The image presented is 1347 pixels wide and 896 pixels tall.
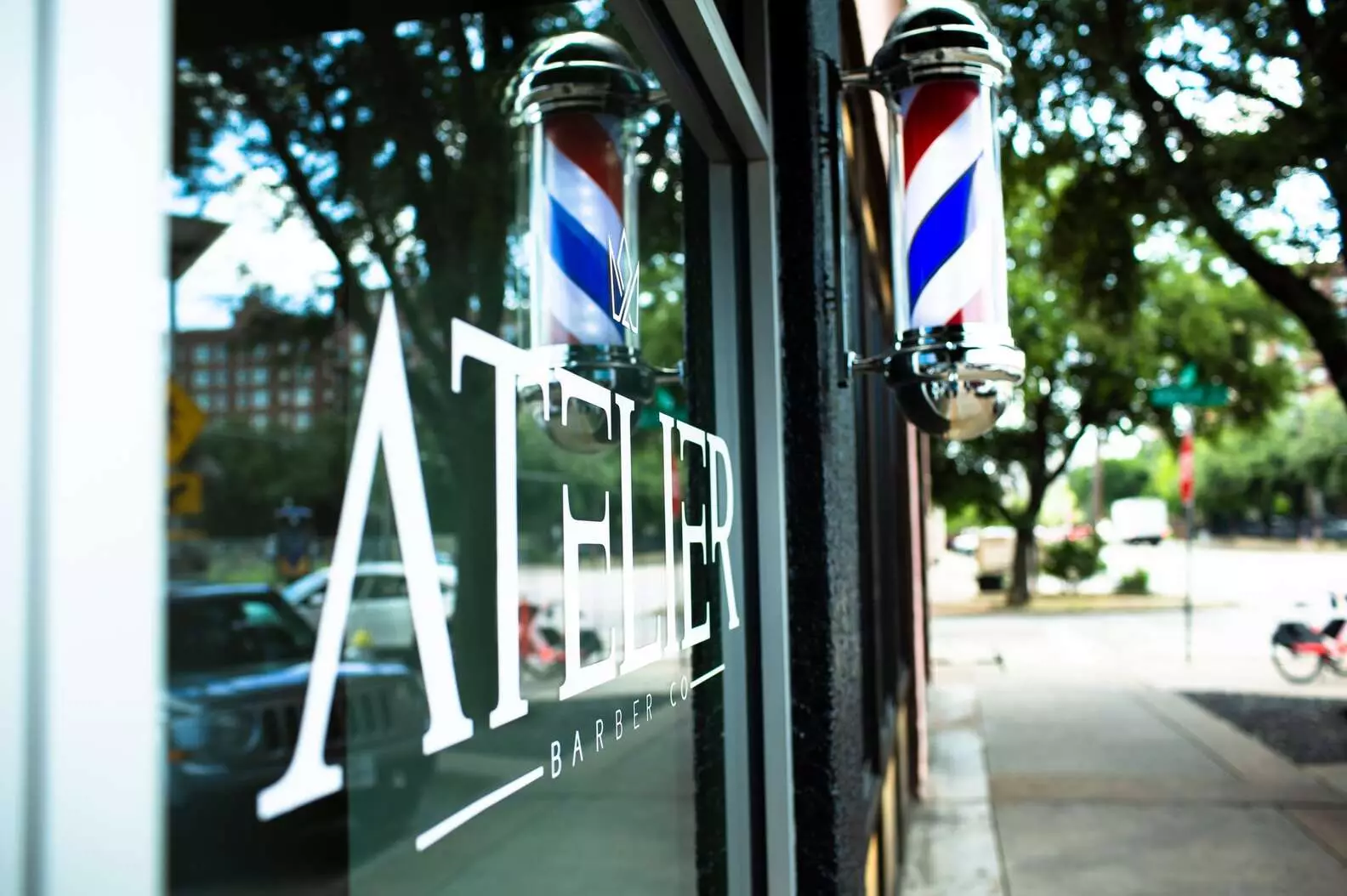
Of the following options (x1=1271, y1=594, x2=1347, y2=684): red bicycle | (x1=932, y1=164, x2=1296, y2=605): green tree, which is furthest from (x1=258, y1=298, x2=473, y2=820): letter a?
(x1=1271, y1=594, x2=1347, y2=684): red bicycle

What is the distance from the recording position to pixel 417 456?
1081 mm

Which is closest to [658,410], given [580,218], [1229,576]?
[580,218]

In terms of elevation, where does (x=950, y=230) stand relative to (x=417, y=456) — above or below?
above

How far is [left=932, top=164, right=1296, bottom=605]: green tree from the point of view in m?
19.2

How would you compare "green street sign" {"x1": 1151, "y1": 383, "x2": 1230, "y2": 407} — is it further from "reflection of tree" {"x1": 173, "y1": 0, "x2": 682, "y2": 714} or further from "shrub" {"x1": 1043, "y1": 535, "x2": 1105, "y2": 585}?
"shrub" {"x1": 1043, "y1": 535, "x2": 1105, "y2": 585}

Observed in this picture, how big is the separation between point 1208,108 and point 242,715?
397 inches

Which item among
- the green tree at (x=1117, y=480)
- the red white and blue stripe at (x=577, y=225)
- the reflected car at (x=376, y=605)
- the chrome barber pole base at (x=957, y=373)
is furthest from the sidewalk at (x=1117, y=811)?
the green tree at (x=1117, y=480)

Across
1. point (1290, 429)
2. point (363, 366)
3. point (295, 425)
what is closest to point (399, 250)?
point (363, 366)

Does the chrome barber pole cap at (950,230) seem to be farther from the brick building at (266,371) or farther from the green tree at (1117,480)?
the green tree at (1117,480)

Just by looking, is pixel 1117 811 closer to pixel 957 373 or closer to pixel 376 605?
pixel 957 373

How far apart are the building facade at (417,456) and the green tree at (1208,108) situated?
22.4 ft

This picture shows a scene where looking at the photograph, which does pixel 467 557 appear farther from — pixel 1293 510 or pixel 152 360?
pixel 1293 510

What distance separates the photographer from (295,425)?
894 millimetres

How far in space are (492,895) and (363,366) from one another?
2.08ft
